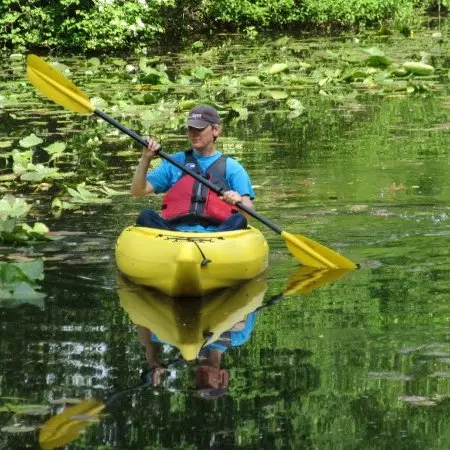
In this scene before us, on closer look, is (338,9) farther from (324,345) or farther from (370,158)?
(324,345)

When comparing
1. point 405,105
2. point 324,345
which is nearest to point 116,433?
point 324,345

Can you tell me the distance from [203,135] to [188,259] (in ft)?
2.99

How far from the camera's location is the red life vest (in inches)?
309

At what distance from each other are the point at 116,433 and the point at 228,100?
12.4m

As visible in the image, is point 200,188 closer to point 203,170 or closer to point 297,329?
point 203,170

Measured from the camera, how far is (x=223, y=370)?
586 cm

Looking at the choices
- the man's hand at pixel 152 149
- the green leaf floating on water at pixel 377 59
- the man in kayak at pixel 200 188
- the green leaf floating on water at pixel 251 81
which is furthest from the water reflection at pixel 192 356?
the green leaf floating on water at pixel 377 59

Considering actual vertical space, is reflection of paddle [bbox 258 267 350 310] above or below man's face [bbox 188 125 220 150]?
below

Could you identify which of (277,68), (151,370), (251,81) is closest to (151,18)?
(277,68)

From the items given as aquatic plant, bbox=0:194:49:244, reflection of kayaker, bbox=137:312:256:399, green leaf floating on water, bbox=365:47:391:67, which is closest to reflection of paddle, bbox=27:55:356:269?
aquatic plant, bbox=0:194:49:244

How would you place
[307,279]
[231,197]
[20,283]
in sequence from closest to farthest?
[20,283] < [231,197] < [307,279]

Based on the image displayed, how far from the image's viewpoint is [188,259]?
7.22m

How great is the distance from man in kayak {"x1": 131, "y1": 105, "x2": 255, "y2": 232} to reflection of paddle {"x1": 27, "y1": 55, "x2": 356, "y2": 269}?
0.09m

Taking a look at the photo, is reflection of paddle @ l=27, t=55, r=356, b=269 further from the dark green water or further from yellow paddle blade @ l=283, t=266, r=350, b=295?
the dark green water
